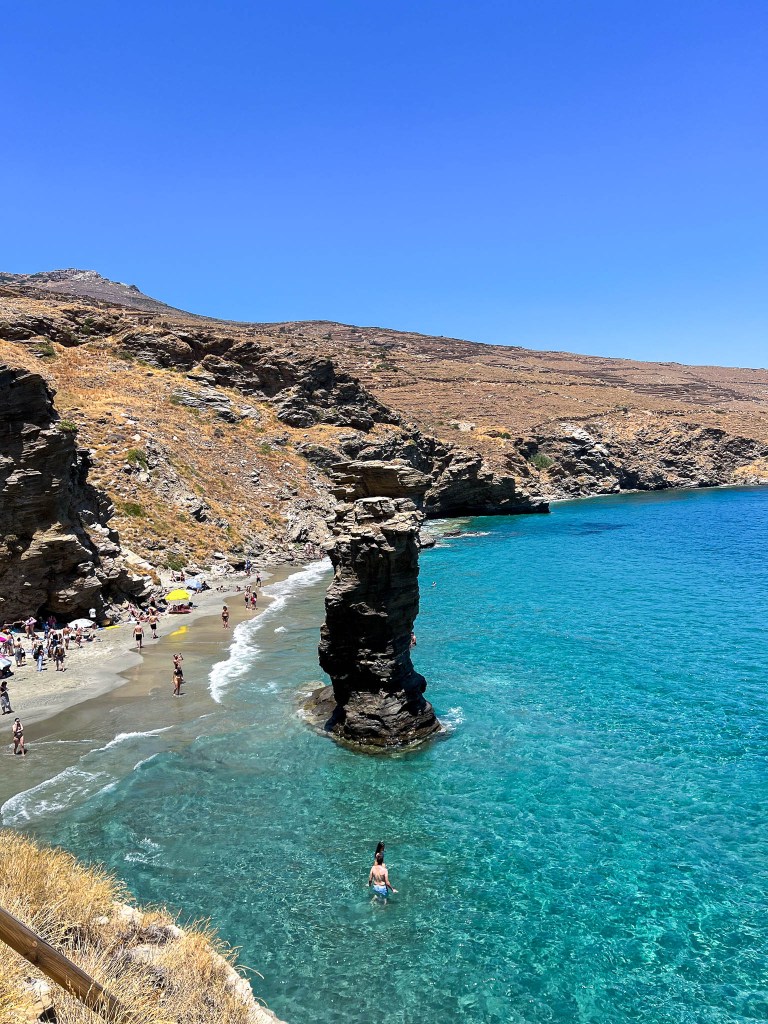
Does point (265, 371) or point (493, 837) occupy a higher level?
point (265, 371)

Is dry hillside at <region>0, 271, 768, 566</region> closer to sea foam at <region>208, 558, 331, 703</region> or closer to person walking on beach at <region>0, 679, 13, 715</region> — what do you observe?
sea foam at <region>208, 558, 331, 703</region>

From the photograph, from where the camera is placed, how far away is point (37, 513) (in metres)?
32.1

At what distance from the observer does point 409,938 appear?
1227 centimetres

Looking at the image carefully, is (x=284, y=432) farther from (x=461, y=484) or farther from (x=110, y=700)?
(x=110, y=700)

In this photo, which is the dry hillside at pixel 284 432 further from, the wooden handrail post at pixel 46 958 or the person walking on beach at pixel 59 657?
the wooden handrail post at pixel 46 958

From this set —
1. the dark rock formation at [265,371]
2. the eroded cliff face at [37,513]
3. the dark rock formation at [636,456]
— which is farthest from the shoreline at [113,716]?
the dark rock formation at [636,456]

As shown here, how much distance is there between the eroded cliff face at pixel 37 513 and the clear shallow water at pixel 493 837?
428 inches

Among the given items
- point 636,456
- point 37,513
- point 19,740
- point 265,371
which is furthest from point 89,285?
point 19,740

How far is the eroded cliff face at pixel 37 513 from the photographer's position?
102 ft

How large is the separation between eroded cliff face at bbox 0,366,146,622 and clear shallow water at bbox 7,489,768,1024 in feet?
35.7

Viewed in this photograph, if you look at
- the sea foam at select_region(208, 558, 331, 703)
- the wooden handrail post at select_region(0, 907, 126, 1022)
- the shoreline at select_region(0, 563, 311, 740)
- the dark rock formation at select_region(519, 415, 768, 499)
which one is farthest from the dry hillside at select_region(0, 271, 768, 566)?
the wooden handrail post at select_region(0, 907, 126, 1022)

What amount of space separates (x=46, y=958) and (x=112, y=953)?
10.6 ft

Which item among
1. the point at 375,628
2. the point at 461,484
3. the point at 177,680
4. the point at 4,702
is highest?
the point at 461,484

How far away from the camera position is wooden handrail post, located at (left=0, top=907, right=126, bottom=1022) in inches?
207
